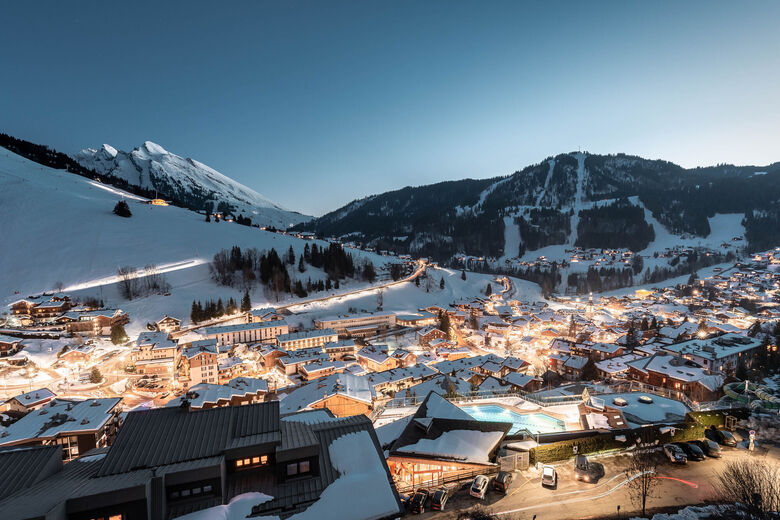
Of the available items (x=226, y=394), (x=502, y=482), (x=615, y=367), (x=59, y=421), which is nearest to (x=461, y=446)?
(x=502, y=482)

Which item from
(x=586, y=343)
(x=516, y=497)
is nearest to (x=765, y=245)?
(x=586, y=343)

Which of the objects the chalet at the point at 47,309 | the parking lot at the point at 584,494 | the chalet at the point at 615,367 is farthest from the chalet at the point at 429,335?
the chalet at the point at 47,309

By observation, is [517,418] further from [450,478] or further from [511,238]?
[511,238]

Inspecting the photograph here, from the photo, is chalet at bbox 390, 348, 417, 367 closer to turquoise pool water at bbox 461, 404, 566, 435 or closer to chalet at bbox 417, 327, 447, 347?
chalet at bbox 417, 327, 447, 347

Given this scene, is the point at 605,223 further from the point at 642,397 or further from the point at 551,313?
the point at 642,397

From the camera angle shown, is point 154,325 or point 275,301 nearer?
point 154,325

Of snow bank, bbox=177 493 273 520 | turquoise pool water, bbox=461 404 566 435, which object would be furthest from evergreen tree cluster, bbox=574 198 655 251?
snow bank, bbox=177 493 273 520
